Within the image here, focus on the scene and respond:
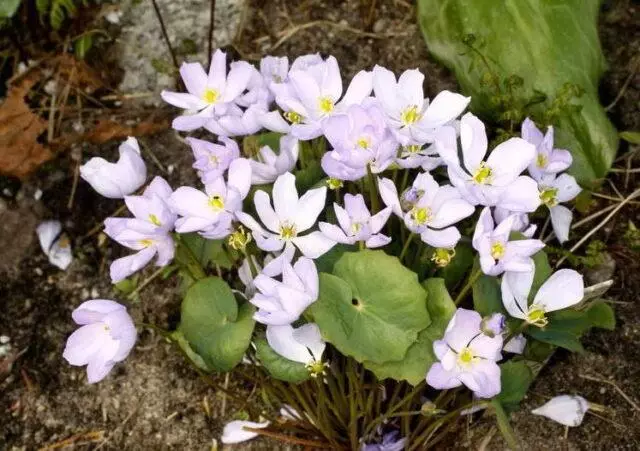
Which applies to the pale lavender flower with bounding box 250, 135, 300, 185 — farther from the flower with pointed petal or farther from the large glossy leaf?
the large glossy leaf

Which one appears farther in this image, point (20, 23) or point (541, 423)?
point (20, 23)

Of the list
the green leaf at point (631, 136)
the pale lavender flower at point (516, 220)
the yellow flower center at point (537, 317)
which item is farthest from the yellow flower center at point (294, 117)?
the green leaf at point (631, 136)

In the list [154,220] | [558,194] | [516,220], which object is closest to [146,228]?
[154,220]

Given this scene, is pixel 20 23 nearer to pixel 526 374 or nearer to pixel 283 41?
pixel 283 41

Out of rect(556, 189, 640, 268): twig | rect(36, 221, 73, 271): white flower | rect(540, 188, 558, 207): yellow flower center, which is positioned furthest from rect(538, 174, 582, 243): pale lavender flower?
rect(36, 221, 73, 271): white flower

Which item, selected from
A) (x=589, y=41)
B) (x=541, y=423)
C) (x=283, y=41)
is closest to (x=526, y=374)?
(x=541, y=423)

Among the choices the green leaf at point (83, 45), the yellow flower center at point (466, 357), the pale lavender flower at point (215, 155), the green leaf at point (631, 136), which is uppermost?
the pale lavender flower at point (215, 155)

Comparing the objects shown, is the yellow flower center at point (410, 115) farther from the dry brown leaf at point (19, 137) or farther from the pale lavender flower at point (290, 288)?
the dry brown leaf at point (19, 137)
